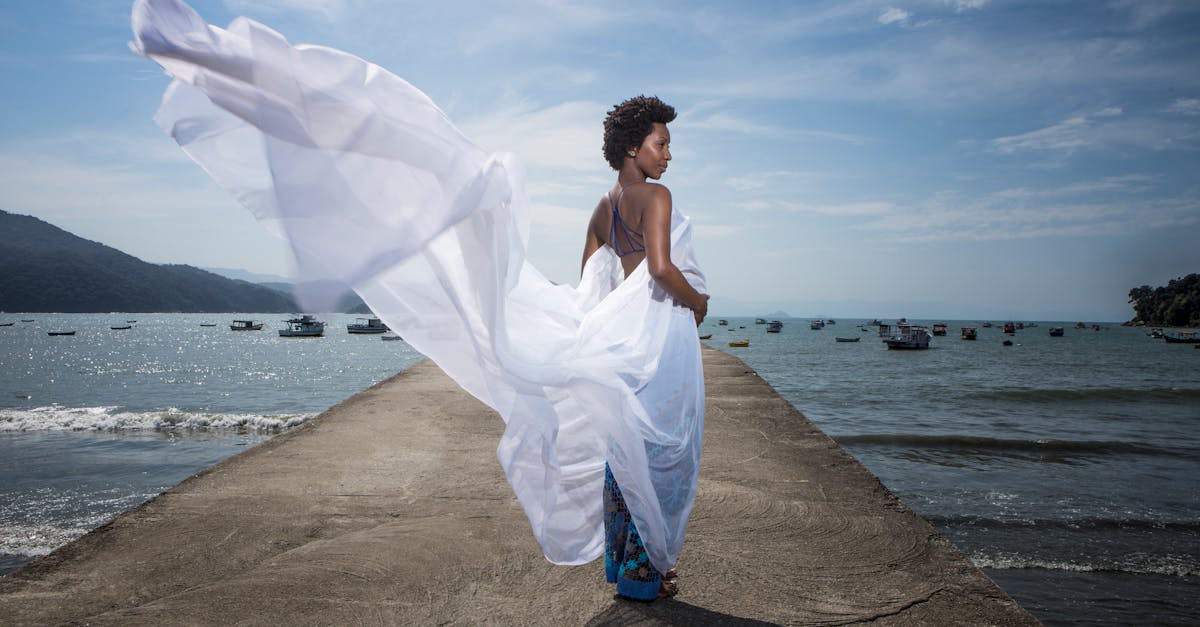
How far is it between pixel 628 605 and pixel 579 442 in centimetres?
61

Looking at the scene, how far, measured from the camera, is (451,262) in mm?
2119

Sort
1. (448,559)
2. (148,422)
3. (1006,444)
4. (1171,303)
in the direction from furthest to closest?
(1171,303) < (148,422) < (1006,444) < (448,559)

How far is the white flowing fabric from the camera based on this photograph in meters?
1.89

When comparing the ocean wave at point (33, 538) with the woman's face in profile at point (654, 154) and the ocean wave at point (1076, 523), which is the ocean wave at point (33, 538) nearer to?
the woman's face in profile at point (654, 154)

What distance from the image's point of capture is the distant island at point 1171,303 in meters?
113

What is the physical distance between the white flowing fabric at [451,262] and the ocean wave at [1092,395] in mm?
22399

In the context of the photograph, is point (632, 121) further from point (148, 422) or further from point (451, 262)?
point (148, 422)

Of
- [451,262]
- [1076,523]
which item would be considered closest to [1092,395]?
[1076,523]

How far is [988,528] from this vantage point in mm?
6570

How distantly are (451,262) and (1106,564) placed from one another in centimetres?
607

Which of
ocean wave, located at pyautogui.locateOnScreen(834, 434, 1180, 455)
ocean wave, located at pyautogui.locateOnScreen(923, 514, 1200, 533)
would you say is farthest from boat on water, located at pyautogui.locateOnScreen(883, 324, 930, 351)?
ocean wave, located at pyautogui.locateOnScreen(923, 514, 1200, 533)

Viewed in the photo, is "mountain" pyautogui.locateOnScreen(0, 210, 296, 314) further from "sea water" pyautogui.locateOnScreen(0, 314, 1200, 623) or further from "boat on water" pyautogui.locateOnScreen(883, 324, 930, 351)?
"sea water" pyautogui.locateOnScreen(0, 314, 1200, 623)

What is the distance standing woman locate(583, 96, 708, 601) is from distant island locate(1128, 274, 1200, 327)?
481ft

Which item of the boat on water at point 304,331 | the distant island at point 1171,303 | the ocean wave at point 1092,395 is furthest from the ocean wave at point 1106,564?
the distant island at point 1171,303
